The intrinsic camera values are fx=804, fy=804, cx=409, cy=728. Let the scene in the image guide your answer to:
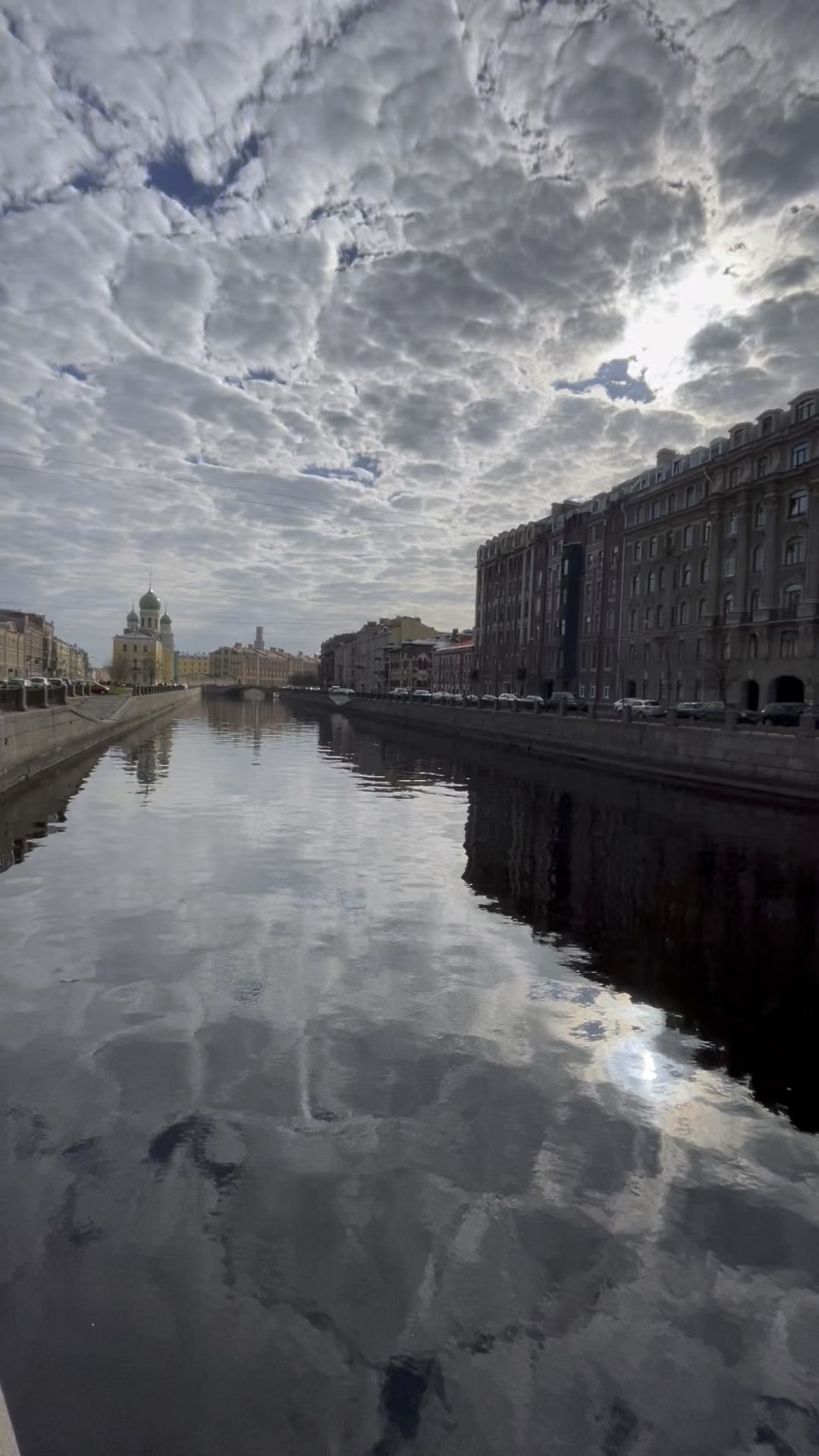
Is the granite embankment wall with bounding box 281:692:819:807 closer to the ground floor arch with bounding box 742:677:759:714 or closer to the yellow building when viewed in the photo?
the ground floor arch with bounding box 742:677:759:714

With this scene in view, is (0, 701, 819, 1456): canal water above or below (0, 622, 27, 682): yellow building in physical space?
below

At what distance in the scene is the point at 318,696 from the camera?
124625mm

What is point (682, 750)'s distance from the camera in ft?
98.6

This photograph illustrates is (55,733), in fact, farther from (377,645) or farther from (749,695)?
(377,645)

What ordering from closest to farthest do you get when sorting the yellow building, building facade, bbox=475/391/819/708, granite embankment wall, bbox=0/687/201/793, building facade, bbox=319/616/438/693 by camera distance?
granite embankment wall, bbox=0/687/201/793
building facade, bbox=475/391/819/708
the yellow building
building facade, bbox=319/616/438/693

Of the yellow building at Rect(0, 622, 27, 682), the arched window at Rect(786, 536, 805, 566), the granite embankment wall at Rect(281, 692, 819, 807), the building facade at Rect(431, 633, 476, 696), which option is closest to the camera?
the granite embankment wall at Rect(281, 692, 819, 807)

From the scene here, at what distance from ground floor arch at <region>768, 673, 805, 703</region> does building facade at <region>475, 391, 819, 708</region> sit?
0.09 meters

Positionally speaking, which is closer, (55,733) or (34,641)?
(55,733)

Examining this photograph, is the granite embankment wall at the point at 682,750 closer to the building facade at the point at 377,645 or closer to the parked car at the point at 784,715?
the parked car at the point at 784,715

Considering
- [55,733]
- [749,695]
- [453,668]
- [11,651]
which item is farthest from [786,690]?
[11,651]

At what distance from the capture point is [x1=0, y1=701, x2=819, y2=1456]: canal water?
3436 millimetres

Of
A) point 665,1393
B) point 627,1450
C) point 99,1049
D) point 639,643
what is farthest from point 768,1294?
point 639,643

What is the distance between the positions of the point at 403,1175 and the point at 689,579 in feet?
190

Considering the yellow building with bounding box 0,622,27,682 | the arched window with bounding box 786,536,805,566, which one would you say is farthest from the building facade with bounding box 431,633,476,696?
the yellow building with bounding box 0,622,27,682
